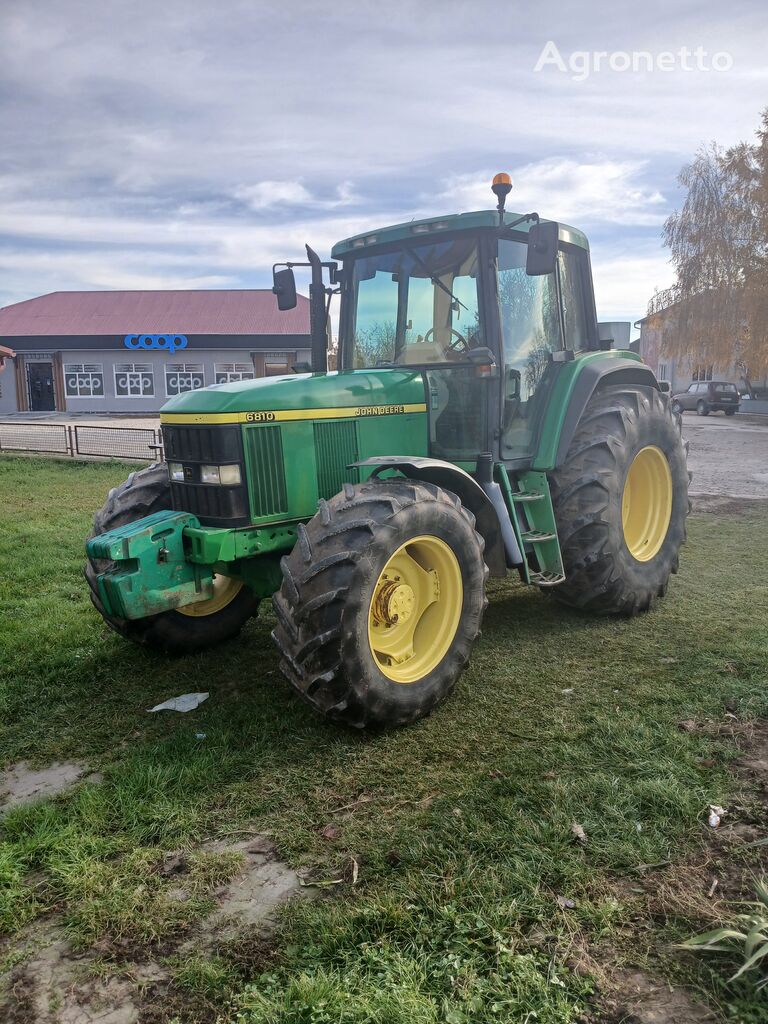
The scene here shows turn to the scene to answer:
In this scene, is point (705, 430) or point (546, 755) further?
point (705, 430)

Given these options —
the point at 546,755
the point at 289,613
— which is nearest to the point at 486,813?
the point at 546,755

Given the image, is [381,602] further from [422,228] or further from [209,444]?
[422,228]

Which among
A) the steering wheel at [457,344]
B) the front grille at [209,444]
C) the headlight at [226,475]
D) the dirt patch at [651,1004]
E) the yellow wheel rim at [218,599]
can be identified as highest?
the steering wheel at [457,344]

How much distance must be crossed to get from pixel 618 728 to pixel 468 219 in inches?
123

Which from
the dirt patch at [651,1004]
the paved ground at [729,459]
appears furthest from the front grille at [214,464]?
the paved ground at [729,459]

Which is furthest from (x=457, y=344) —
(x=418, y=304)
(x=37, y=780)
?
(x=37, y=780)

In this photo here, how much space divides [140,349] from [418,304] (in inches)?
1266

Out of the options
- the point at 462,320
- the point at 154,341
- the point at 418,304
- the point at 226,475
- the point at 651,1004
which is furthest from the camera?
the point at 154,341

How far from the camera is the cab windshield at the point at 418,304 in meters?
4.95

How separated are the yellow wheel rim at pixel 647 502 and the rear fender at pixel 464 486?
1692 millimetres

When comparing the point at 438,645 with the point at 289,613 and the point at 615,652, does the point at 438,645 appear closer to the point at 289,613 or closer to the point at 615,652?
the point at 289,613

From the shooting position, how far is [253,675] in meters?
4.68

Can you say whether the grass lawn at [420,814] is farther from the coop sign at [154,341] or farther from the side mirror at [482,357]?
the coop sign at [154,341]

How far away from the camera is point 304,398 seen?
4.41 m
